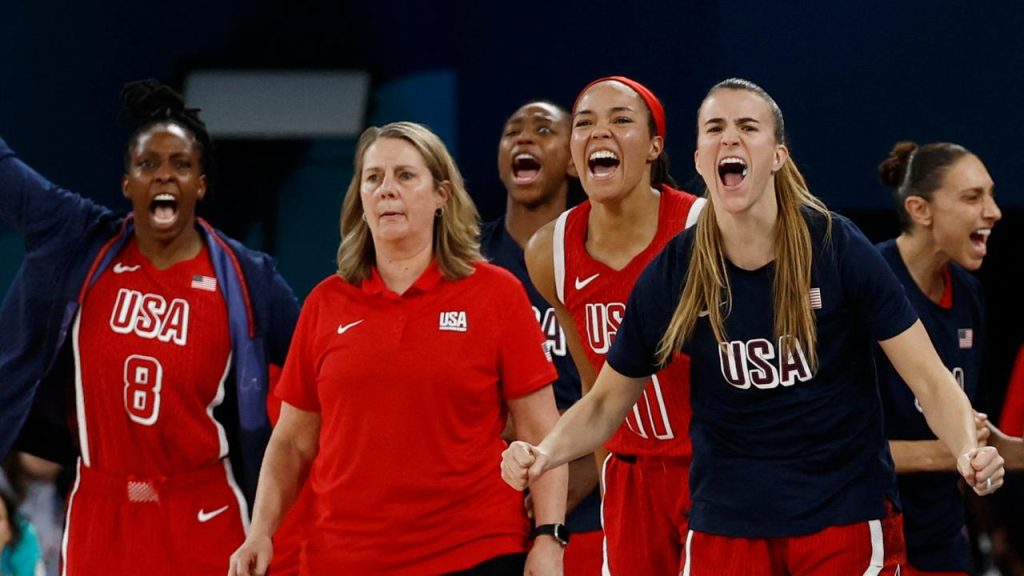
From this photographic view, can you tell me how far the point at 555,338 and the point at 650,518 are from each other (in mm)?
1186

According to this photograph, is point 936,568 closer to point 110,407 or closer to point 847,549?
point 847,549

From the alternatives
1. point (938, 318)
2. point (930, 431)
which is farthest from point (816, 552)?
point (938, 318)

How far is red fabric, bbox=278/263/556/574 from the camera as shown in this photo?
3195 mm

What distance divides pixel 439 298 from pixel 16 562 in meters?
2.47

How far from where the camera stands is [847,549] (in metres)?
2.95

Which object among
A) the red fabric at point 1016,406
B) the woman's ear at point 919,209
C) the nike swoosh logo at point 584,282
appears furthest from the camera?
the red fabric at point 1016,406

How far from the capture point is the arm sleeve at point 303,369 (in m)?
3.40

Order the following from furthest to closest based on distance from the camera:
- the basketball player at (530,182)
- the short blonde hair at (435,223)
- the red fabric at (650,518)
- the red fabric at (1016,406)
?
the basketball player at (530,182)
the red fabric at (1016,406)
the red fabric at (650,518)
the short blonde hair at (435,223)

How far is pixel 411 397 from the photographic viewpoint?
10.5 ft

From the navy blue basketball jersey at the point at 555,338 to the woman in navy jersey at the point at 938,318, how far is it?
0.91 m

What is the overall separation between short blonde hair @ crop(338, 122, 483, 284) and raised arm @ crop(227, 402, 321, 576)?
343mm

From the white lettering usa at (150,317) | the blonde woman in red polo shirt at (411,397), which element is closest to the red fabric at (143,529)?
the white lettering usa at (150,317)

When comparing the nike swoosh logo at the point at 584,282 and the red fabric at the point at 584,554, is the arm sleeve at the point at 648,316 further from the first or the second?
the red fabric at the point at 584,554

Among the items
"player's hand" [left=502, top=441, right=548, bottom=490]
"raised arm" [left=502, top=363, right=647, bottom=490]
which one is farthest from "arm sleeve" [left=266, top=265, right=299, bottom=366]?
"player's hand" [left=502, top=441, right=548, bottom=490]
